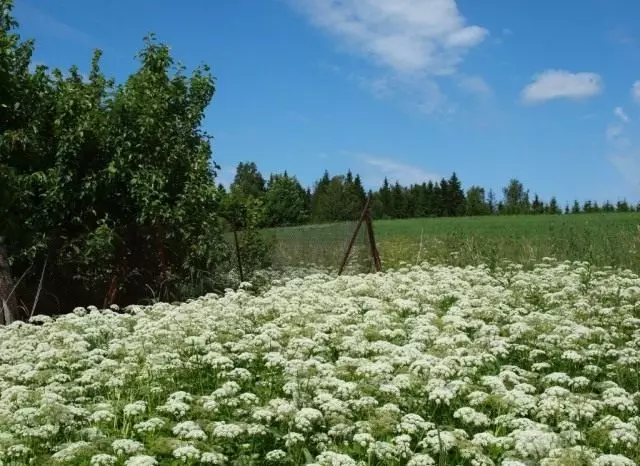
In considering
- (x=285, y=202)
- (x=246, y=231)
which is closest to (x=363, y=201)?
(x=285, y=202)

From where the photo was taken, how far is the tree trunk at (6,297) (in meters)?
13.9

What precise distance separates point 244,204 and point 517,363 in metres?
11.7

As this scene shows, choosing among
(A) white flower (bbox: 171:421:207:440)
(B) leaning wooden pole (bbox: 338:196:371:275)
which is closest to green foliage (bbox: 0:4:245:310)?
(B) leaning wooden pole (bbox: 338:196:371:275)

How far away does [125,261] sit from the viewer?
52.0 ft

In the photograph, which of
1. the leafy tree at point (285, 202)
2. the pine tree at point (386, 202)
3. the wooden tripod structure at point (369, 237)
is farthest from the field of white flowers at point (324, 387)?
the pine tree at point (386, 202)

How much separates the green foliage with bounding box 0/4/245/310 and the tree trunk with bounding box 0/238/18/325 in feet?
2.75

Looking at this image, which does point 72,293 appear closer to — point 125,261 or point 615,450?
point 125,261

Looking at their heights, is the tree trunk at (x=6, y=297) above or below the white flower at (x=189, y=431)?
above

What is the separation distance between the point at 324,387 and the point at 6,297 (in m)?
9.62

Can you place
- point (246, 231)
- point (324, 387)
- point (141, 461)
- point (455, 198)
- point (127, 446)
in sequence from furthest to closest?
point (455, 198)
point (246, 231)
point (324, 387)
point (127, 446)
point (141, 461)

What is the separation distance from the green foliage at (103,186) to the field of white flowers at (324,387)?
4510 mm

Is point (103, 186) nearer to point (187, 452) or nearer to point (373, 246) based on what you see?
point (373, 246)

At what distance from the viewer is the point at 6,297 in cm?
1401

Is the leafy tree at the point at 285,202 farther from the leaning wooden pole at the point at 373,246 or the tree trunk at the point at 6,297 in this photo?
the tree trunk at the point at 6,297
